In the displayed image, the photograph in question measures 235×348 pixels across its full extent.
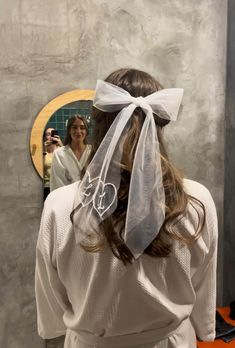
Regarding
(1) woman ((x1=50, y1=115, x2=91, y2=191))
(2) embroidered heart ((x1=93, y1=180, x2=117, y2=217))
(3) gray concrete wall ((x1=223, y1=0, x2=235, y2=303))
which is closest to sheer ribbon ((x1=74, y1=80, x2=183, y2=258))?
(2) embroidered heart ((x1=93, y1=180, x2=117, y2=217))

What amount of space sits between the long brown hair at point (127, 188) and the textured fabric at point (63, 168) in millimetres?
915

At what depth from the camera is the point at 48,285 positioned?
3.34ft

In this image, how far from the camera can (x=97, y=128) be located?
2.92 ft

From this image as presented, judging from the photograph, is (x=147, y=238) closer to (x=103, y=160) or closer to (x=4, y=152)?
(x=103, y=160)

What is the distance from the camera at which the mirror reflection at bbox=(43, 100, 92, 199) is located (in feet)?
5.90

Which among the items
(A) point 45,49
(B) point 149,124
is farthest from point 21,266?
(B) point 149,124

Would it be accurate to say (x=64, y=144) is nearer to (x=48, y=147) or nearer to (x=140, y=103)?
(x=48, y=147)

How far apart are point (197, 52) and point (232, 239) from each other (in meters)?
0.98

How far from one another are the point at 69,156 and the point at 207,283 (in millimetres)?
939

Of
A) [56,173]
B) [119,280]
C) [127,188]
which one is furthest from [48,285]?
[56,173]

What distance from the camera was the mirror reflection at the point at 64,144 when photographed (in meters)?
1.80

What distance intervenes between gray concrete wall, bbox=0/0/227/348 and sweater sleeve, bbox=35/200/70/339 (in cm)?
77

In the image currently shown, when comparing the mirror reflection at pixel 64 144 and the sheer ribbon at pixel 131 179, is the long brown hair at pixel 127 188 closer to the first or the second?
the sheer ribbon at pixel 131 179

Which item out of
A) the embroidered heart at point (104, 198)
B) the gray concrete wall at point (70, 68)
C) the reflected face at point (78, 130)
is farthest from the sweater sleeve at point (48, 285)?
the reflected face at point (78, 130)
